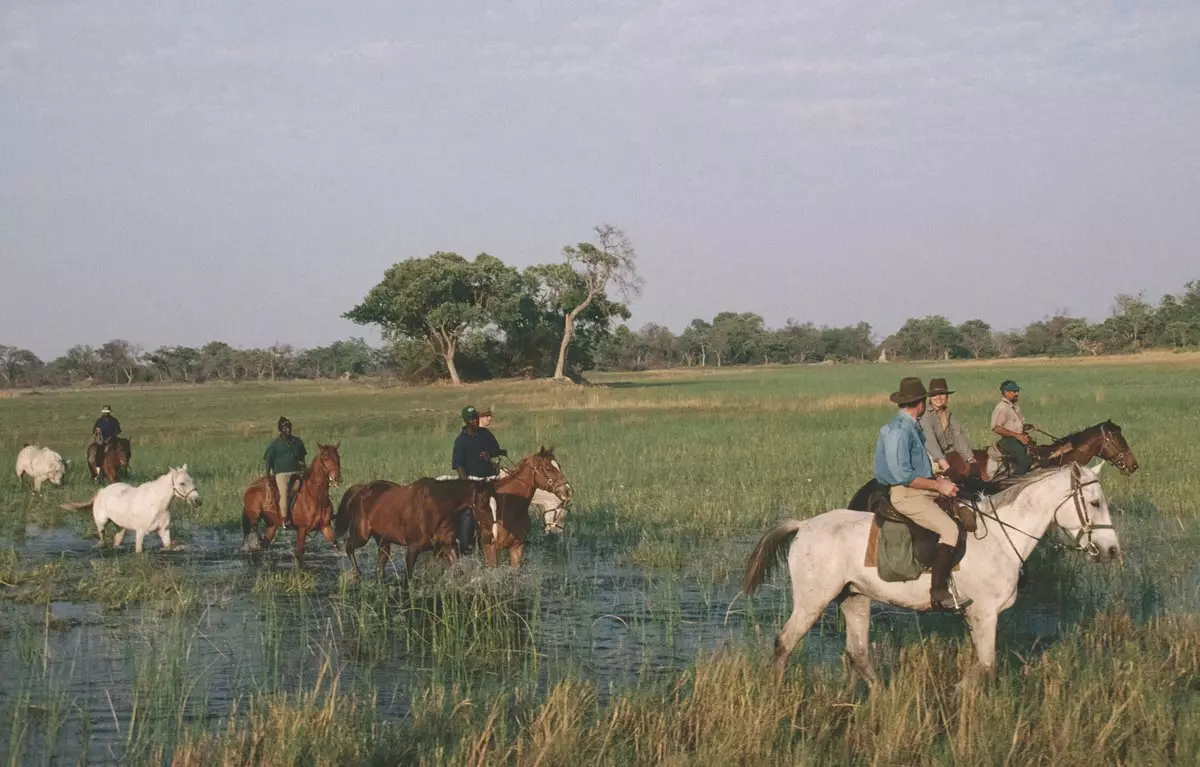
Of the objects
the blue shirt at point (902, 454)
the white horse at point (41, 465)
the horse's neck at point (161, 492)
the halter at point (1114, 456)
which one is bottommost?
the white horse at point (41, 465)

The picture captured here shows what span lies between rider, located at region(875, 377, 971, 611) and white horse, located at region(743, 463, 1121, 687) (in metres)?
0.18

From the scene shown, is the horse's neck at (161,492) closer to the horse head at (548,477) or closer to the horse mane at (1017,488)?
the horse head at (548,477)

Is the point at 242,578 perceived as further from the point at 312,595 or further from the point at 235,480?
the point at 235,480

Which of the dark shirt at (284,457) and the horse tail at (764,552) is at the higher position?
the dark shirt at (284,457)

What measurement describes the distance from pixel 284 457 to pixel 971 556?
959 cm

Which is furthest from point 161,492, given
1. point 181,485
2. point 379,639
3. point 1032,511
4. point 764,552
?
point 1032,511

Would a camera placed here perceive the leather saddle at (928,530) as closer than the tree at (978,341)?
Yes

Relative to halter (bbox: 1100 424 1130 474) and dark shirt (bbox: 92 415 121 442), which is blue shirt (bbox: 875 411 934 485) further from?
dark shirt (bbox: 92 415 121 442)

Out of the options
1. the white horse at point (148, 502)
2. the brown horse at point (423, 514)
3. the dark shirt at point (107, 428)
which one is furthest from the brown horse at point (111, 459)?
the brown horse at point (423, 514)

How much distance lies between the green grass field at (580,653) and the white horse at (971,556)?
40 cm

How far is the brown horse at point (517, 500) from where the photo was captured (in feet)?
38.9

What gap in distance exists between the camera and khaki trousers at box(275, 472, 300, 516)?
14.0m

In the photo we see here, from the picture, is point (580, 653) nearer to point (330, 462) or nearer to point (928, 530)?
A: point (928, 530)

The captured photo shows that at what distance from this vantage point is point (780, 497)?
1812 centimetres
